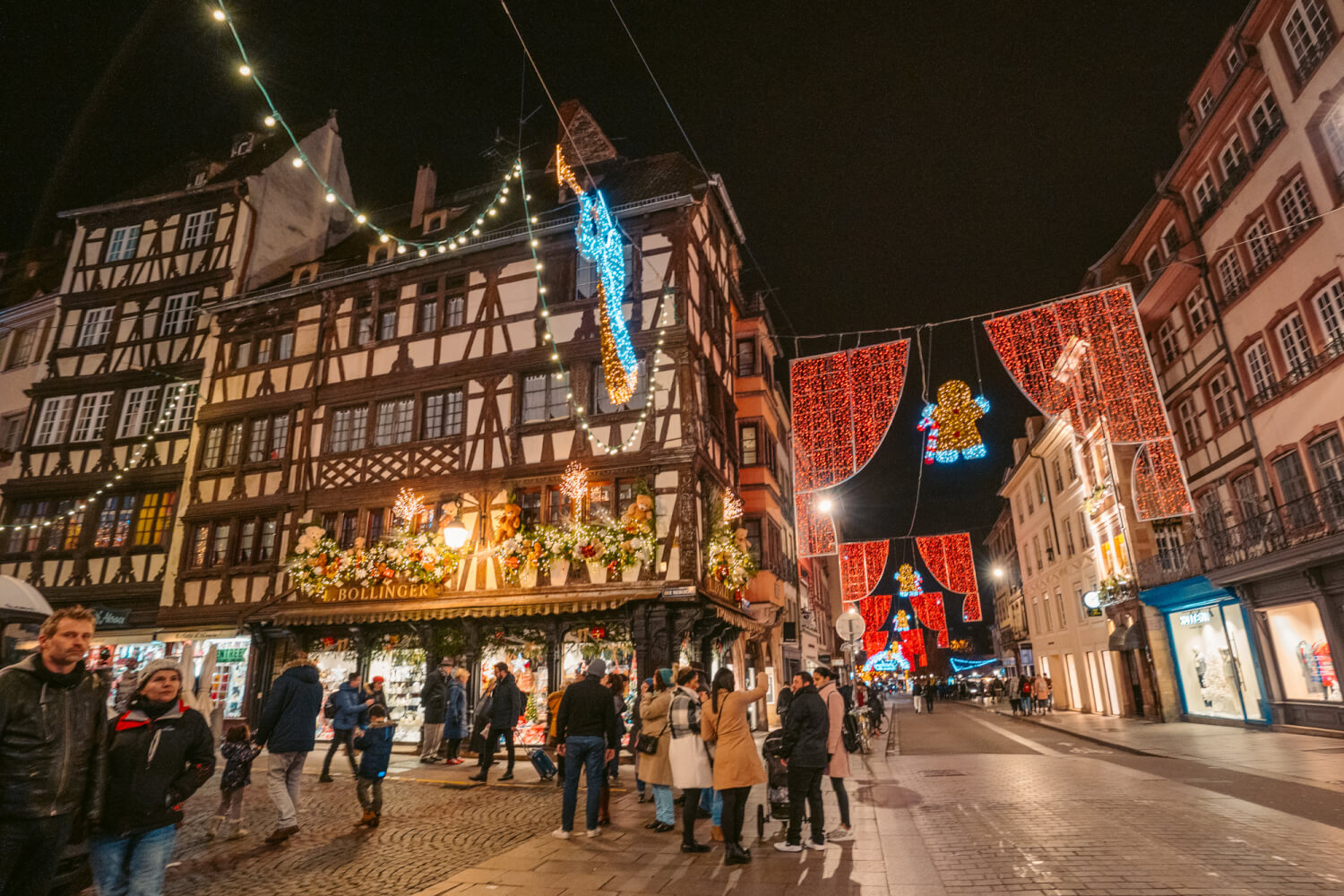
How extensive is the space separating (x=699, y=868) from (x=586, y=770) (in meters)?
1.91

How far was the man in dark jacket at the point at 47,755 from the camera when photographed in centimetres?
347

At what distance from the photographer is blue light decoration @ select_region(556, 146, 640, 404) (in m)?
14.1

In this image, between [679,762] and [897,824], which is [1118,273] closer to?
[897,824]

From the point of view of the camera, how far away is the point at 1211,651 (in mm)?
20703

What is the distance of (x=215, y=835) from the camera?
308 inches

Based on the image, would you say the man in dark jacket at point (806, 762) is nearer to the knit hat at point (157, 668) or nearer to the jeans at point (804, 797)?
the jeans at point (804, 797)

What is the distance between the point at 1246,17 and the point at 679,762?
67.8ft

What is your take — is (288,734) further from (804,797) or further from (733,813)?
(804,797)

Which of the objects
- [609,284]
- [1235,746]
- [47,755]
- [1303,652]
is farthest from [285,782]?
[1303,652]

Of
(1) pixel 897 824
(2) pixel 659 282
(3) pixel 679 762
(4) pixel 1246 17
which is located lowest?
(1) pixel 897 824

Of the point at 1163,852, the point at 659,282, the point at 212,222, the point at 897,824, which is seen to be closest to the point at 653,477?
the point at 659,282

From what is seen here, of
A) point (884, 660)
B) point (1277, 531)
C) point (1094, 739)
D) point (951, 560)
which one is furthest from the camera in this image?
point (884, 660)

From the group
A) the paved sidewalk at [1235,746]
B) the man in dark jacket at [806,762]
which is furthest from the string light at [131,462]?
the paved sidewalk at [1235,746]

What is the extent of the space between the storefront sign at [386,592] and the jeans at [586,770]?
10492 mm
